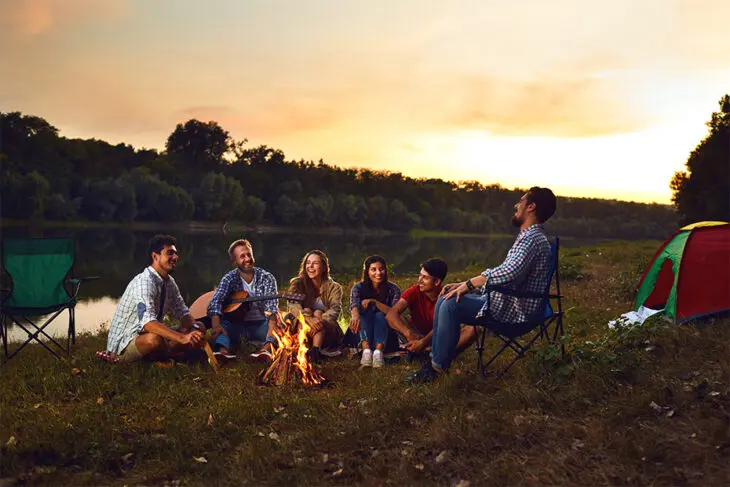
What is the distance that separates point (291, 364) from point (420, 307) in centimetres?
140

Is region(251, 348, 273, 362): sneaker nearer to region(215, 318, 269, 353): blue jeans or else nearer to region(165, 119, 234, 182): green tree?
region(215, 318, 269, 353): blue jeans

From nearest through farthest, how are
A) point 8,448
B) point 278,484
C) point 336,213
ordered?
point 278,484, point 8,448, point 336,213

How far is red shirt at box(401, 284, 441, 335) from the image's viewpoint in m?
5.89

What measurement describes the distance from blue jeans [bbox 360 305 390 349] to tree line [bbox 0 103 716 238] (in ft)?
130

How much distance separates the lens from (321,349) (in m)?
6.27

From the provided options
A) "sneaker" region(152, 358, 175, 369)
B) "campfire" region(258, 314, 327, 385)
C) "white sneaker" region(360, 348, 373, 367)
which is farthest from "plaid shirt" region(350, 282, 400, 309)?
"sneaker" region(152, 358, 175, 369)

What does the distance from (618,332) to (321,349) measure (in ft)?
9.44

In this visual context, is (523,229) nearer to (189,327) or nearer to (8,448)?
(189,327)

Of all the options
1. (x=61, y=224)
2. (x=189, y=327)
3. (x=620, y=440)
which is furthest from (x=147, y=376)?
(x=61, y=224)

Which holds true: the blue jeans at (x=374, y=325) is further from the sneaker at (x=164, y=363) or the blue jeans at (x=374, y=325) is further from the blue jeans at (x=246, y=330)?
the sneaker at (x=164, y=363)

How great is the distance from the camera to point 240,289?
6.51m

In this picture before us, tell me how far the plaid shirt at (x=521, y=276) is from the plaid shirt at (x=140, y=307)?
2.91 meters

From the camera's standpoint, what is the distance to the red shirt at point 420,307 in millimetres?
5895

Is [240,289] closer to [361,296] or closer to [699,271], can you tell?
[361,296]
